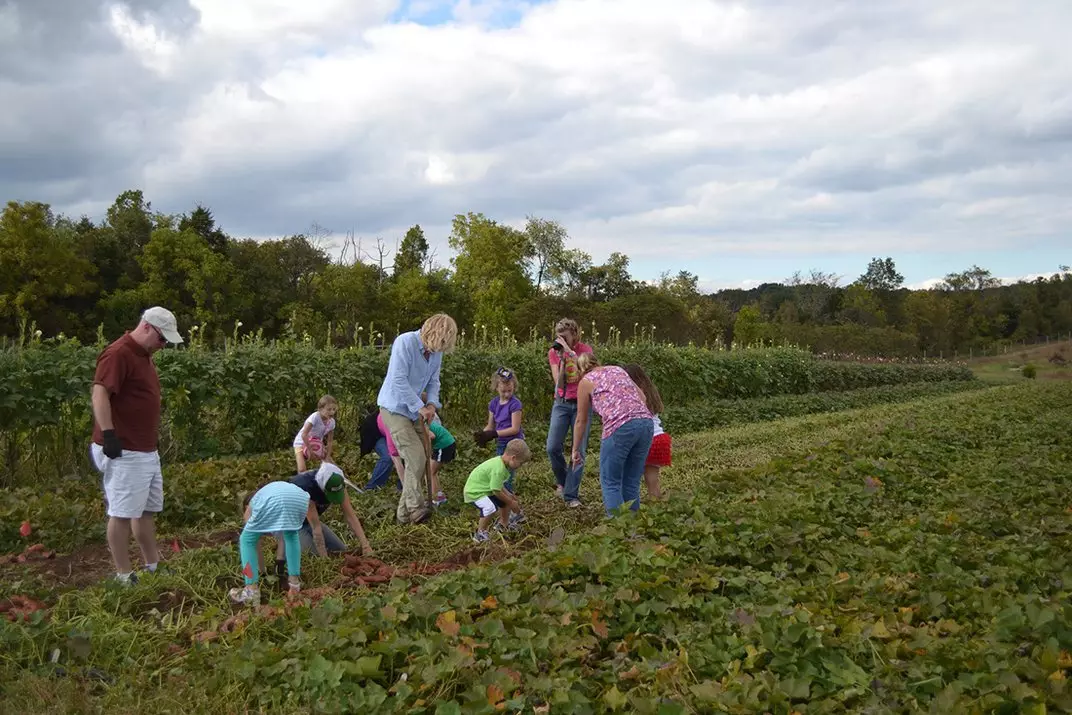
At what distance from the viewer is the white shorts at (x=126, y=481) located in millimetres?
5909

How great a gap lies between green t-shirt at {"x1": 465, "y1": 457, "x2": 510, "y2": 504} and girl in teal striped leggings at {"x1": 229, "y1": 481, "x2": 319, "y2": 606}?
1680 mm

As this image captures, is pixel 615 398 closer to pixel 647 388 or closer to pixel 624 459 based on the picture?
pixel 624 459

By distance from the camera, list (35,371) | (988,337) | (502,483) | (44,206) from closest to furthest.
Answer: (502,483), (35,371), (44,206), (988,337)

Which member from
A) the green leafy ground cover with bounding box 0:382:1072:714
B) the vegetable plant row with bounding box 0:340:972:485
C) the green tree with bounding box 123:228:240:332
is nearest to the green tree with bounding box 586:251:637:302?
the green tree with bounding box 123:228:240:332

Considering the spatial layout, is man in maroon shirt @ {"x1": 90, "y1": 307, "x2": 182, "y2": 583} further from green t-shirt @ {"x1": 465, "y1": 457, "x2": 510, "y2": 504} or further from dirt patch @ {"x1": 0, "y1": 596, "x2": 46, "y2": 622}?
green t-shirt @ {"x1": 465, "y1": 457, "x2": 510, "y2": 504}

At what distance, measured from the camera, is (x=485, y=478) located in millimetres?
7062

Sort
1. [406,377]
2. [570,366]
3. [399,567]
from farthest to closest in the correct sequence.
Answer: [570,366] < [406,377] < [399,567]

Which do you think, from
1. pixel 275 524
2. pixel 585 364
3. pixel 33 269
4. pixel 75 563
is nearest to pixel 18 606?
pixel 275 524

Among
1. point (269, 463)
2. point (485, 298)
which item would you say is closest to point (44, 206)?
point (485, 298)

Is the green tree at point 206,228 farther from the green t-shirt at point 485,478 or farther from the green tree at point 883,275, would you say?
the green tree at point 883,275

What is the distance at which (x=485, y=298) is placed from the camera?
177 ft

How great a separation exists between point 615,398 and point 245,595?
130 inches

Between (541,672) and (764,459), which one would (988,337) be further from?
(541,672)

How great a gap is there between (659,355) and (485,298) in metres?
34.6
